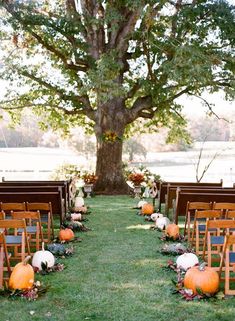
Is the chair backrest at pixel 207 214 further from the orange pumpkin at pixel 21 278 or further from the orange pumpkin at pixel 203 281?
the orange pumpkin at pixel 21 278

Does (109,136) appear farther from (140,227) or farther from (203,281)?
(203,281)

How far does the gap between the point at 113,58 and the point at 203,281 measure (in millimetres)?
11503

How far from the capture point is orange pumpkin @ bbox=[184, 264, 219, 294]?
5617mm

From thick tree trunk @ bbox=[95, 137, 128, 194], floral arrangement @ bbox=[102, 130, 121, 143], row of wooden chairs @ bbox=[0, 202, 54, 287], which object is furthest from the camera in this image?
thick tree trunk @ bbox=[95, 137, 128, 194]

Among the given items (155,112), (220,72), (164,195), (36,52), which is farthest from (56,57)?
(164,195)

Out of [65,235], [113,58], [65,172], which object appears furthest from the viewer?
[65,172]

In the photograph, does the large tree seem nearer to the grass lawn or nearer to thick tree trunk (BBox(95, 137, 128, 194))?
thick tree trunk (BBox(95, 137, 128, 194))

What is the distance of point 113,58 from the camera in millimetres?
16031

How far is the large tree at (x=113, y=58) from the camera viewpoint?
1538 centimetres

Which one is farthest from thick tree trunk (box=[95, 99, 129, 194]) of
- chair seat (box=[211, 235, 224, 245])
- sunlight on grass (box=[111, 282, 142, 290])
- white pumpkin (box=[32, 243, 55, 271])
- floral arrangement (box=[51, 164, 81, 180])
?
sunlight on grass (box=[111, 282, 142, 290])

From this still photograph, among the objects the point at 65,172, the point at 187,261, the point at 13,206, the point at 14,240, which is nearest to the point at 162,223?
the point at 13,206

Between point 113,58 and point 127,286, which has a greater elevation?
point 113,58

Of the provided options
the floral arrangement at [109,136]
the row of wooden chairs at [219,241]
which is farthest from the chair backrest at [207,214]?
the floral arrangement at [109,136]

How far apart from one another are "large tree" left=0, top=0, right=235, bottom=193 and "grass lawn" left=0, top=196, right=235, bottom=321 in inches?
290
